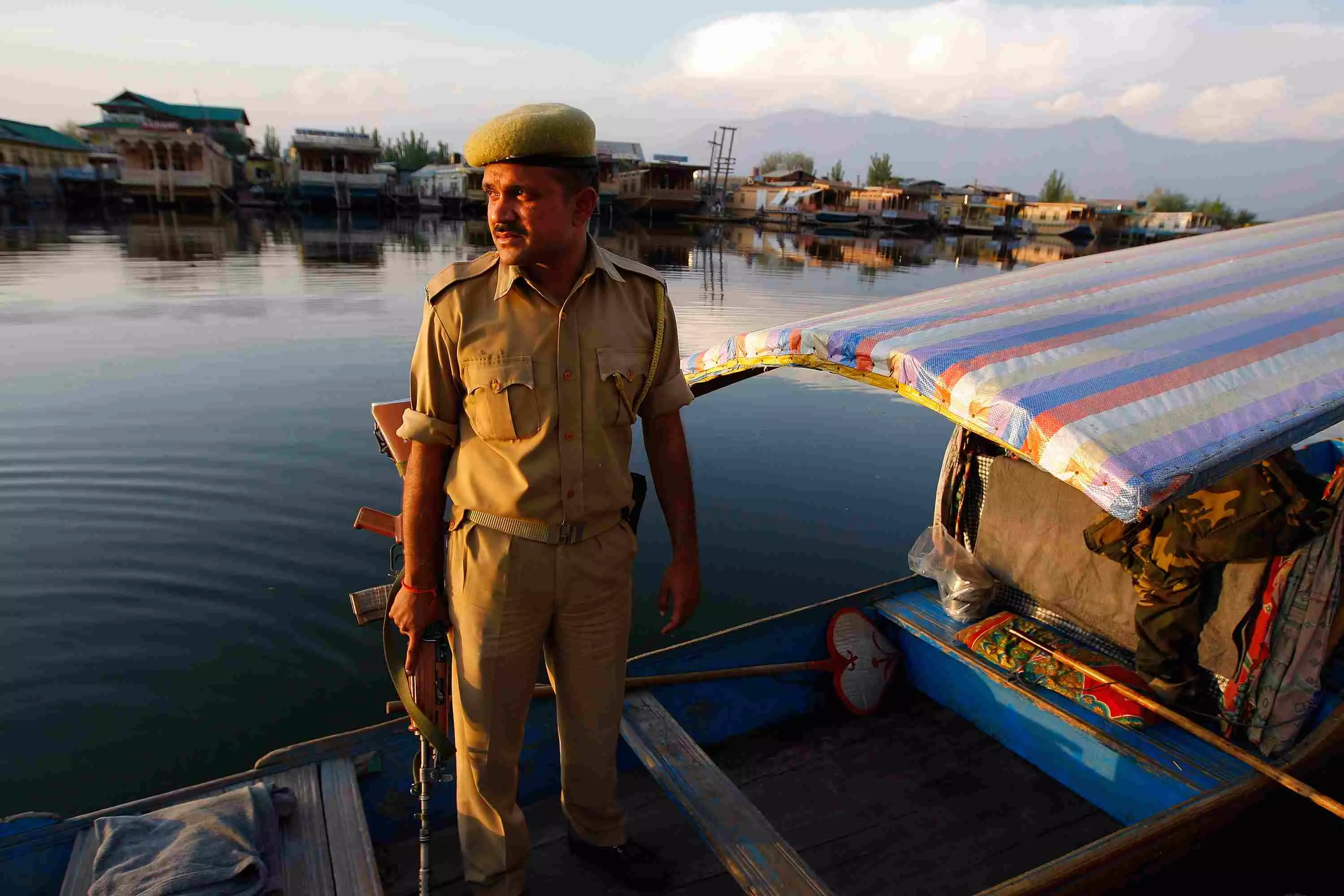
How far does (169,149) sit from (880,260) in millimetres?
43192

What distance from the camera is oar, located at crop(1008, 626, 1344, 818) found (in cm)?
312

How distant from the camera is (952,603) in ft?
15.6

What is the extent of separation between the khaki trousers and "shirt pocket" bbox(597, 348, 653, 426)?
0.37m

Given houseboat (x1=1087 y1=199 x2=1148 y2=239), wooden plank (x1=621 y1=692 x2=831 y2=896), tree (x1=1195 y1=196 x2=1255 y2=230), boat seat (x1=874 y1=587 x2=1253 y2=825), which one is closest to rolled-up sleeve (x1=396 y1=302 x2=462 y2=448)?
wooden plank (x1=621 y1=692 x2=831 y2=896)

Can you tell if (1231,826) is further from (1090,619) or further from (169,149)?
(169,149)

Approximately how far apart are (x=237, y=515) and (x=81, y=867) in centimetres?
521

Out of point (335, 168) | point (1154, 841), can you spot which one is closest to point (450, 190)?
point (335, 168)

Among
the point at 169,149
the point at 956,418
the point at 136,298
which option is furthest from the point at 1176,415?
the point at 169,149

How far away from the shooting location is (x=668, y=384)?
8.46 ft

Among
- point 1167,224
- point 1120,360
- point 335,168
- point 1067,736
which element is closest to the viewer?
point 1120,360

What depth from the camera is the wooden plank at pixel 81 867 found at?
2336mm

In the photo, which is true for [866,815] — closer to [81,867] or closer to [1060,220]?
[81,867]

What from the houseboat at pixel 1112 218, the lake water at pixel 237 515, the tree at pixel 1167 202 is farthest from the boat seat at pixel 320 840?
the tree at pixel 1167 202

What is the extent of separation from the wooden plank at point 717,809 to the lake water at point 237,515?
8.29 feet
